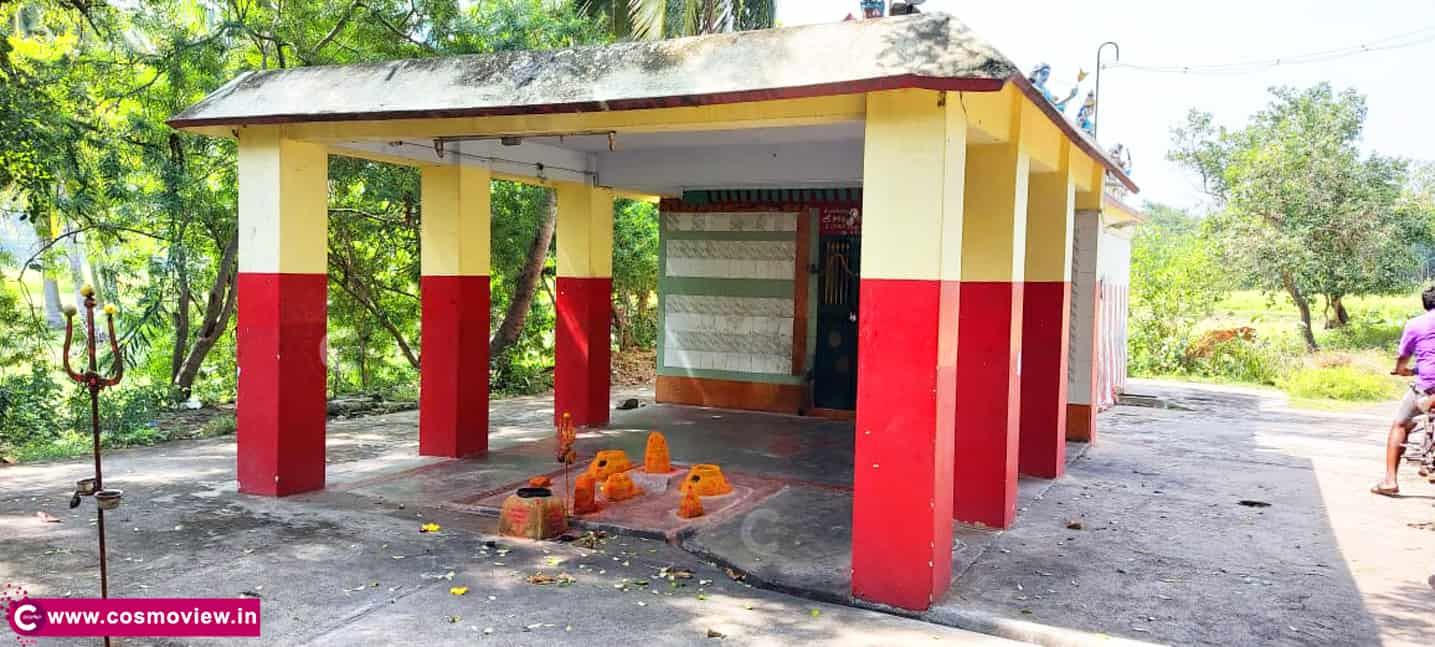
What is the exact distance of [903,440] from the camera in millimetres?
5109

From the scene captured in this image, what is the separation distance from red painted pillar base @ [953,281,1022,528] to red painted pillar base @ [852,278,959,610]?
1.67 metres

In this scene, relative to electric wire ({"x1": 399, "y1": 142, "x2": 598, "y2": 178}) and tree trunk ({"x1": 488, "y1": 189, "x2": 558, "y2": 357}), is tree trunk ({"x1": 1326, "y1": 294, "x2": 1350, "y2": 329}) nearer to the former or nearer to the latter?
tree trunk ({"x1": 488, "y1": 189, "x2": 558, "y2": 357})

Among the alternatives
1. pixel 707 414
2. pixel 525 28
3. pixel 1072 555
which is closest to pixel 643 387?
pixel 707 414

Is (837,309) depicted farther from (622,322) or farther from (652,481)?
(622,322)

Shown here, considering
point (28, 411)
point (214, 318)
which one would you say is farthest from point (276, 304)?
point (214, 318)

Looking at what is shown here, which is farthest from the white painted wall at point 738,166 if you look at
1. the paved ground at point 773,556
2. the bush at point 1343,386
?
the bush at point 1343,386

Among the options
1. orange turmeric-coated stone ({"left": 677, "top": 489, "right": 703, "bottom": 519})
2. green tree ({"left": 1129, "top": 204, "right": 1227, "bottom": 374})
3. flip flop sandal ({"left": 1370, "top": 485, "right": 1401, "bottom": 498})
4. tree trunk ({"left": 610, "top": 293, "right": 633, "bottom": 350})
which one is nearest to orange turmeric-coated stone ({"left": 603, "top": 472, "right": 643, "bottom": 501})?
orange turmeric-coated stone ({"left": 677, "top": 489, "right": 703, "bottom": 519})

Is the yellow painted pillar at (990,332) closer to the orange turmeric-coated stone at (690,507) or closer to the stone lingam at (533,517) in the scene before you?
the orange turmeric-coated stone at (690,507)

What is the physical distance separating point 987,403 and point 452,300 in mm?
5042

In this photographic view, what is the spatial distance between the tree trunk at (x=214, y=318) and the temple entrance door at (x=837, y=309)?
7.54 meters

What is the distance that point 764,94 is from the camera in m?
5.23

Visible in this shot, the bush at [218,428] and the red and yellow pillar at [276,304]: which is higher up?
the red and yellow pillar at [276,304]

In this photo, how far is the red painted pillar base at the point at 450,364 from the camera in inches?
357

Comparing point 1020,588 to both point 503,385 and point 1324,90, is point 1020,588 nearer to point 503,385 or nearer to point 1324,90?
point 503,385
